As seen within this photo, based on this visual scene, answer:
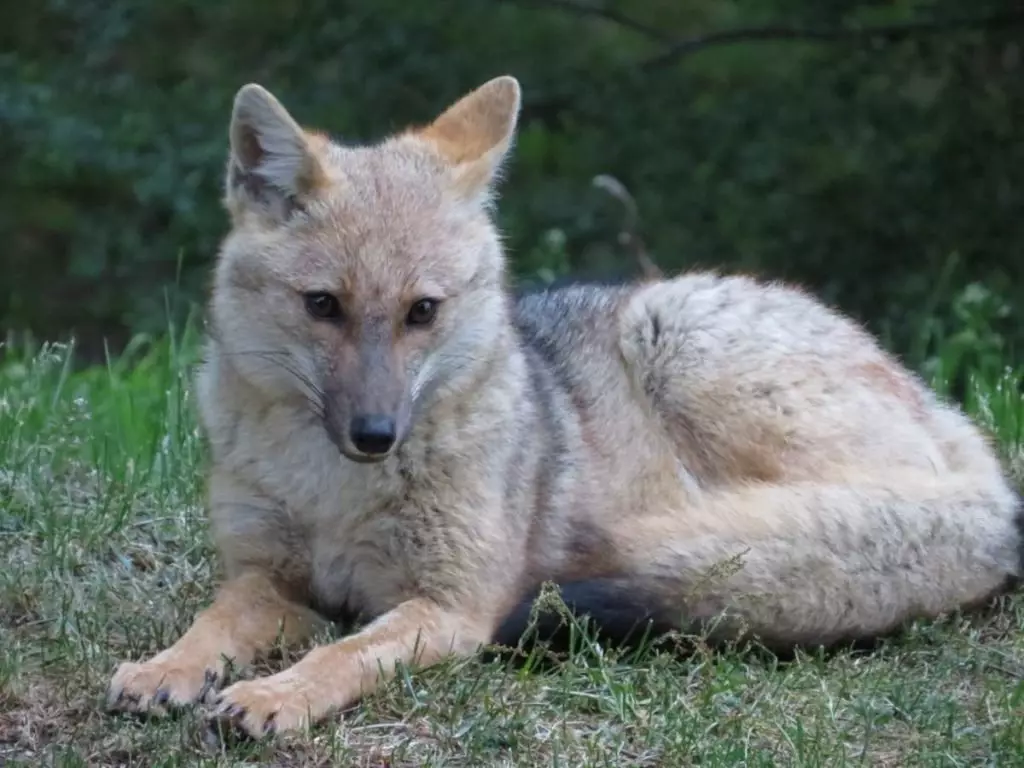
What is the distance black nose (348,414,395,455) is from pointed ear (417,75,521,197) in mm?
842

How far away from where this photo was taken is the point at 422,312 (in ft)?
13.5

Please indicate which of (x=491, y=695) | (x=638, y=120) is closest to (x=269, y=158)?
(x=491, y=695)

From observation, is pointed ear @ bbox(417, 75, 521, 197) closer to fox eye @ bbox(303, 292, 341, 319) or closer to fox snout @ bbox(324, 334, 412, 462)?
fox eye @ bbox(303, 292, 341, 319)

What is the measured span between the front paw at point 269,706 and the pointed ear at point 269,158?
4.00 feet

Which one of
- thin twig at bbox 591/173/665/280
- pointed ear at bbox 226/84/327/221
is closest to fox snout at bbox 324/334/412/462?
pointed ear at bbox 226/84/327/221

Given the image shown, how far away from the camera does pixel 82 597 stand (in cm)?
439

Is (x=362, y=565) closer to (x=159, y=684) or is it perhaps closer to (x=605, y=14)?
(x=159, y=684)

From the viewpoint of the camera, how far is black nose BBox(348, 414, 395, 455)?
3.83 meters

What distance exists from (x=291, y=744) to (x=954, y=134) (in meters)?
5.78

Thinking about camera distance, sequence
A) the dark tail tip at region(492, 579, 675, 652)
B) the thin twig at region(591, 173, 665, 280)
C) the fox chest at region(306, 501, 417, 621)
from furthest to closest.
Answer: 1. the thin twig at region(591, 173, 665, 280)
2. the fox chest at region(306, 501, 417, 621)
3. the dark tail tip at region(492, 579, 675, 652)

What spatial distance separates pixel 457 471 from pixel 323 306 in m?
0.55

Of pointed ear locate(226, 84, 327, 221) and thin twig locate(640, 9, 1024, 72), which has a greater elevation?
thin twig locate(640, 9, 1024, 72)

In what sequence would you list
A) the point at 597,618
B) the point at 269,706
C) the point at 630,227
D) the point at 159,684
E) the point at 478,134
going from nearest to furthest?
1. the point at 269,706
2. the point at 159,684
3. the point at 597,618
4. the point at 478,134
5. the point at 630,227

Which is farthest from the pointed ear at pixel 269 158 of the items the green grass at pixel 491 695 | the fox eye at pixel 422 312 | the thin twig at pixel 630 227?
the thin twig at pixel 630 227
